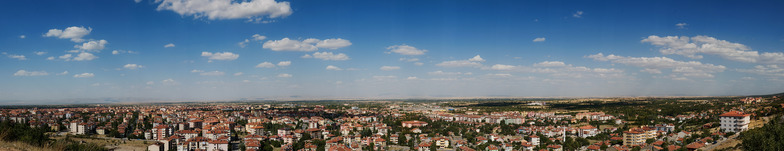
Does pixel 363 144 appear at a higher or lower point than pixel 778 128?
lower

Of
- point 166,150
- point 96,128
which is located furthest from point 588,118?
point 96,128

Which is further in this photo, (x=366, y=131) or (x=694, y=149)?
(x=366, y=131)

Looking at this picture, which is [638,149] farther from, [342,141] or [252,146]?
[252,146]

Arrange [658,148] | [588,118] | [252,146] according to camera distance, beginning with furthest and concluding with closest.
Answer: [588,118], [252,146], [658,148]

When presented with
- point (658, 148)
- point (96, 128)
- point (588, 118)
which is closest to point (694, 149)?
point (658, 148)

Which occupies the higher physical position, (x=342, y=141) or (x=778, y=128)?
(x=778, y=128)

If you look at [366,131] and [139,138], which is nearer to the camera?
[139,138]

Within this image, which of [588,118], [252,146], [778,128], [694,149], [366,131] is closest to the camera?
[778,128]

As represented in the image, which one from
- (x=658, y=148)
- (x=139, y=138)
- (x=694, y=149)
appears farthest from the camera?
(x=139, y=138)

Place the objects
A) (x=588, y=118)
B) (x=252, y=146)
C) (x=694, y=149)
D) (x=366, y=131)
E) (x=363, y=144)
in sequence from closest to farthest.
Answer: (x=694, y=149), (x=252, y=146), (x=363, y=144), (x=366, y=131), (x=588, y=118)

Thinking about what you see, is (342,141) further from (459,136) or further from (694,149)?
(694,149)
